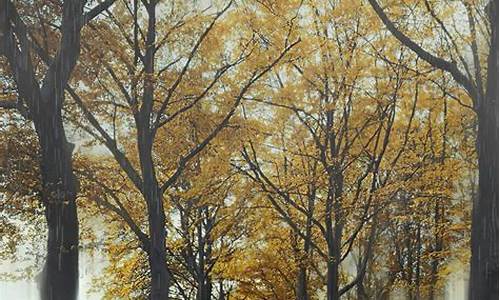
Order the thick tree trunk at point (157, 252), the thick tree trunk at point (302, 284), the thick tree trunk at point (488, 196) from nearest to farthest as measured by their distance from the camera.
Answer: the thick tree trunk at point (488, 196) → the thick tree trunk at point (157, 252) → the thick tree trunk at point (302, 284)

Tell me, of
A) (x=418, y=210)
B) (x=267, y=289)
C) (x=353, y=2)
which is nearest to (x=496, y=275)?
(x=418, y=210)

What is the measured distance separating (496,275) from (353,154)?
34.9 inches

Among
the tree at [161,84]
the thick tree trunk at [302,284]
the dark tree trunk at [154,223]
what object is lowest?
the thick tree trunk at [302,284]

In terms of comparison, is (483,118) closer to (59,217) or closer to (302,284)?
(302,284)

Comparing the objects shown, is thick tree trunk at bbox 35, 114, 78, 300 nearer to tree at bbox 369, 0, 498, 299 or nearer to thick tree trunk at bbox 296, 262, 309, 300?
thick tree trunk at bbox 296, 262, 309, 300

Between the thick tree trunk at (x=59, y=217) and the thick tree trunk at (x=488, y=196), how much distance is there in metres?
1.79

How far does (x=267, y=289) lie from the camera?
11.9 ft

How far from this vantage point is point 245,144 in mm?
3471

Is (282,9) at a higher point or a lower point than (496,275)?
higher

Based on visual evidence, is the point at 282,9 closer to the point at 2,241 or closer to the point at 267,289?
the point at 267,289

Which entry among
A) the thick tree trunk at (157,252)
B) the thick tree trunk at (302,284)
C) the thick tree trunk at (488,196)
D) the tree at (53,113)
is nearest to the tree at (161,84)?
the thick tree trunk at (157,252)

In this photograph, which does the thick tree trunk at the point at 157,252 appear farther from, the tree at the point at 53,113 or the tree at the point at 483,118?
the tree at the point at 483,118

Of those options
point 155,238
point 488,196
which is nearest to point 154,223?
point 155,238

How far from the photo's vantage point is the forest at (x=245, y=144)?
123 inches
